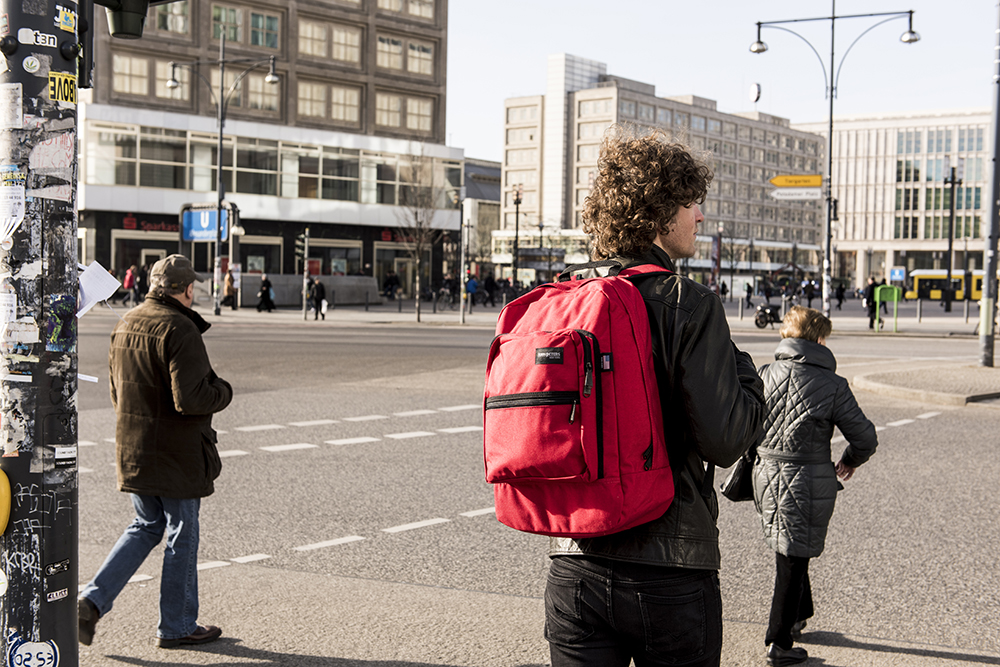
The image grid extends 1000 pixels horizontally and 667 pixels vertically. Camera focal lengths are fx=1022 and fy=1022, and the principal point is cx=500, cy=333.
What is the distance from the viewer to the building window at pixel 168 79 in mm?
45812

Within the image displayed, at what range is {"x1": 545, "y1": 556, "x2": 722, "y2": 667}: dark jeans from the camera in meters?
2.29

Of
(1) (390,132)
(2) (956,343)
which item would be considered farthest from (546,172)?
(2) (956,343)

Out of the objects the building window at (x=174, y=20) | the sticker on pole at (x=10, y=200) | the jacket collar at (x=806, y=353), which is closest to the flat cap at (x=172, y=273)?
the sticker on pole at (x=10, y=200)

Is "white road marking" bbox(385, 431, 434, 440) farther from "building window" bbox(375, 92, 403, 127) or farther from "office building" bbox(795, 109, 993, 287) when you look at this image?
"office building" bbox(795, 109, 993, 287)

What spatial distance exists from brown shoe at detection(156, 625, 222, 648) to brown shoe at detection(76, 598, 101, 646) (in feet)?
0.96

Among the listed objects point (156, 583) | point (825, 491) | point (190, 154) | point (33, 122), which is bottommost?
point (156, 583)

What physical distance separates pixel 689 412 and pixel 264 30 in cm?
5077

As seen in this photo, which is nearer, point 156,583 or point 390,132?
point 156,583

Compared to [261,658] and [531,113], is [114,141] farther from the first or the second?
[531,113]

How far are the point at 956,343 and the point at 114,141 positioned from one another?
1357 inches

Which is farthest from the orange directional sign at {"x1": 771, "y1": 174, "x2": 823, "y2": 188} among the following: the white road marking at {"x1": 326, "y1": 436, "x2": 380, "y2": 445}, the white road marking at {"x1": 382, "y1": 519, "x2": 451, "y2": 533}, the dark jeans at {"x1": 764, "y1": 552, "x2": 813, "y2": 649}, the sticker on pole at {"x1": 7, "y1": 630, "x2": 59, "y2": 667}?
the sticker on pole at {"x1": 7, "y1": 630, "x2": 59, "y2": 667}

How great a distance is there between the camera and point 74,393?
8.73ft

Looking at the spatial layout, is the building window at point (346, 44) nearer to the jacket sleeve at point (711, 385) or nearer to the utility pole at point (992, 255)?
the utility pole at point (992, 255)

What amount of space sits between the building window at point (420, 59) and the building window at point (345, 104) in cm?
361
